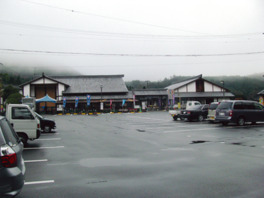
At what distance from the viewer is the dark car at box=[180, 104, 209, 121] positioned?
2123 centimetres

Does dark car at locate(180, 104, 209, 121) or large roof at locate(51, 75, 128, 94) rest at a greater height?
large roof at locate(51, 75, 128, 94)

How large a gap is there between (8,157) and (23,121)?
262 inches

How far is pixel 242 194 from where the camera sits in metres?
4.47

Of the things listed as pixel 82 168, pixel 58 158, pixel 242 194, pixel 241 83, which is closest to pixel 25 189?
pixel 82 168

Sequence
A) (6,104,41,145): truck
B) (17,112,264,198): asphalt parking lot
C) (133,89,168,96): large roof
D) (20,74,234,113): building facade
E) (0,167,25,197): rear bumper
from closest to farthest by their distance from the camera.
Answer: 1. (0,167,25,197): rear bumper
2. (17,112,264,198): asphalt parking lot
3. (6,104,41,145): truck
4. (20,74,234,113): building facade
5. (133,89,168,96): large roof

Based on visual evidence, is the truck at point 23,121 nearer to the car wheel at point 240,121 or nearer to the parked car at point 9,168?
the parked car at point 9,168

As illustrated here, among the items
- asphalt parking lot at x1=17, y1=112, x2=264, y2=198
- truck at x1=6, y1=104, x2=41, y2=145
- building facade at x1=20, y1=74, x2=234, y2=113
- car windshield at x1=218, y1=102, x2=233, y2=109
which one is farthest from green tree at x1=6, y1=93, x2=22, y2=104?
asphalt parking lot at x1=17, y1=112, x2=264, y2=198

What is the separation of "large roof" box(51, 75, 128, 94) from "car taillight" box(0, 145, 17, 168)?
4645 centimetres

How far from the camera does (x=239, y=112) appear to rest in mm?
16547

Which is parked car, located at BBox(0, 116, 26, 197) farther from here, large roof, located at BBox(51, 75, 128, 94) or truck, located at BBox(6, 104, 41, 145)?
large roof, located at BBox(51, 75, 128, 94)

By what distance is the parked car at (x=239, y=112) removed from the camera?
647 inches

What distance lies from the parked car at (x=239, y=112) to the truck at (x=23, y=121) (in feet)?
39.8

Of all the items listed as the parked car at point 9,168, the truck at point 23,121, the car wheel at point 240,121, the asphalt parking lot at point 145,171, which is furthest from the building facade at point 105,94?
the parked car at point 9,168

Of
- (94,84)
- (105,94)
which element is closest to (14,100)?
(94,84)
